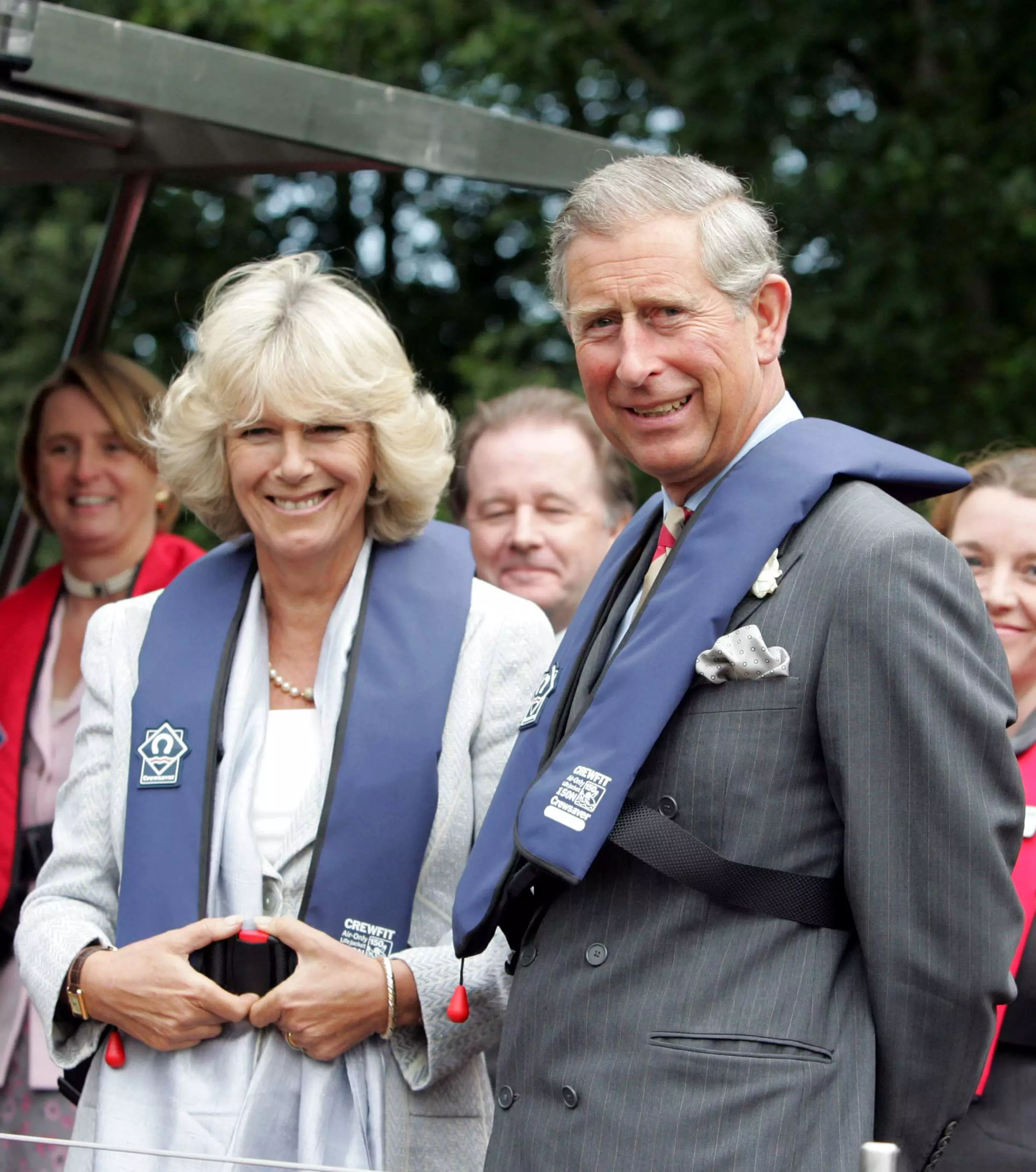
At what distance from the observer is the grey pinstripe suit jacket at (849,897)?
73.4 inches

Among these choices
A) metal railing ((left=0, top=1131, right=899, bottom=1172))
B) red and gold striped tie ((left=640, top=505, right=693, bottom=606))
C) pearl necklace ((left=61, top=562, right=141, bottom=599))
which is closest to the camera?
metal railing ((left=0, top=1131, right=899, bottom=1172))

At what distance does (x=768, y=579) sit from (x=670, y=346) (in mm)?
A: 337

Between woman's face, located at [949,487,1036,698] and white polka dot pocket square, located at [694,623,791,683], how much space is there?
1.11 m

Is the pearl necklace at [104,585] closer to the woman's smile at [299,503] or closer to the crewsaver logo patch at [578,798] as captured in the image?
the woman's smile at [299,503]

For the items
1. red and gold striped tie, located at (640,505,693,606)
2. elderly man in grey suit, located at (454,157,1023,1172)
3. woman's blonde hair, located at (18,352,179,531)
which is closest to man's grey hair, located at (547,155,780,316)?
elderly man in grey suit, located at (454,157,1023,1172)

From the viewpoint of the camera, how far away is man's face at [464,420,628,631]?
345cm

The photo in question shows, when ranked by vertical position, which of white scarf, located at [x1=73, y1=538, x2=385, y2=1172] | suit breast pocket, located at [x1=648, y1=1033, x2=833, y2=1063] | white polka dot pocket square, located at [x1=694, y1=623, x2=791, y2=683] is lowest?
white scarf, located at [x1=73, y1=538, x2=385, y2=1172]

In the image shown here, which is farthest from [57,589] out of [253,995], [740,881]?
[740,881]

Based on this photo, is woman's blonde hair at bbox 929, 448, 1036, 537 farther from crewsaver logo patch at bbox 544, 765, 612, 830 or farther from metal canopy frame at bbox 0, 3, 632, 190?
crewsaver logo patch at bbox 544, 765, 612, 830

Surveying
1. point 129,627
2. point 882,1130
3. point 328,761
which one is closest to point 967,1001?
point 882,1130

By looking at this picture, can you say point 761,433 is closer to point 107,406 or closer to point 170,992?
point 170,992

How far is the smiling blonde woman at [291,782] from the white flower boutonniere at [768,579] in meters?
0.75

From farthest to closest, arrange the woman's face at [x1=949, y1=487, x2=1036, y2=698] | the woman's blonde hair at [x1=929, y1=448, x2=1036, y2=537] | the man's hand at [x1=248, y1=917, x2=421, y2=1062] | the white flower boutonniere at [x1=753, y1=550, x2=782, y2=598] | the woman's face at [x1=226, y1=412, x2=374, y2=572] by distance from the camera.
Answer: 1. the woman's blonde hair at [x1=929, y1=448, x2=1036, y2=537]
2. the woman's face at [x1=949, y1=487, x2=1036, y2=698]
3. the woman's face at [x1=226, y1=412, x2=374, y2=572]
4. the man's hand at [x1=248, y1=917, x2=421, y2=1062]
5. the white flower boutonniere at [x1=753, y1=550, x2=782, y2=598]

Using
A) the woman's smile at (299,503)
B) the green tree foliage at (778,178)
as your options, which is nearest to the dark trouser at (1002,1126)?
the woman's smile at (299,503)
